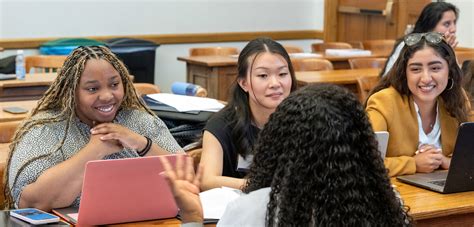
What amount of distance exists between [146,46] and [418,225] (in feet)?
19.4

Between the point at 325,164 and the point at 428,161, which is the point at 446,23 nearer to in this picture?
the point at 428,161

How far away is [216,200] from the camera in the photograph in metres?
2.59

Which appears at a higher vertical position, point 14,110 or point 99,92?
point 99,92

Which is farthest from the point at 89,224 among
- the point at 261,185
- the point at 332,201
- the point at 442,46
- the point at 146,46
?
the point at 146,46

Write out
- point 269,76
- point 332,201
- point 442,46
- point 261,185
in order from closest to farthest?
point 332,201 < point 261,185 < point 269,76 < point 442,46

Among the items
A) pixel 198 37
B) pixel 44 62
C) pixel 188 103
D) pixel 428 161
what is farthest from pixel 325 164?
pixel 198 37

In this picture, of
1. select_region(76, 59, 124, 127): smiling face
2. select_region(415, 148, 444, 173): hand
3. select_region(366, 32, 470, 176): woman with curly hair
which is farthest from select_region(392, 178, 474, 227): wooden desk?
select_region(76, 59, 124, 127): smiling face

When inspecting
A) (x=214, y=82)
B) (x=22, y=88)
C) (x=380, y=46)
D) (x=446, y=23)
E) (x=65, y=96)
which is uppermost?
(x=446, y=23)

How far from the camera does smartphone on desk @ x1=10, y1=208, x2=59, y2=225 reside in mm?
2422

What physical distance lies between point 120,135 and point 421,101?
130cm

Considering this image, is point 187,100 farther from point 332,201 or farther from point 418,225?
point 332,201

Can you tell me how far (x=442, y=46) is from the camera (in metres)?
3.41

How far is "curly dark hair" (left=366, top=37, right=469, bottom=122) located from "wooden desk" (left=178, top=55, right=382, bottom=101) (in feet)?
10.6

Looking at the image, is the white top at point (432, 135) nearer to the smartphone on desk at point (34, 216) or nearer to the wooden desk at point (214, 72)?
the smartphone on desk at point (34, 216)
